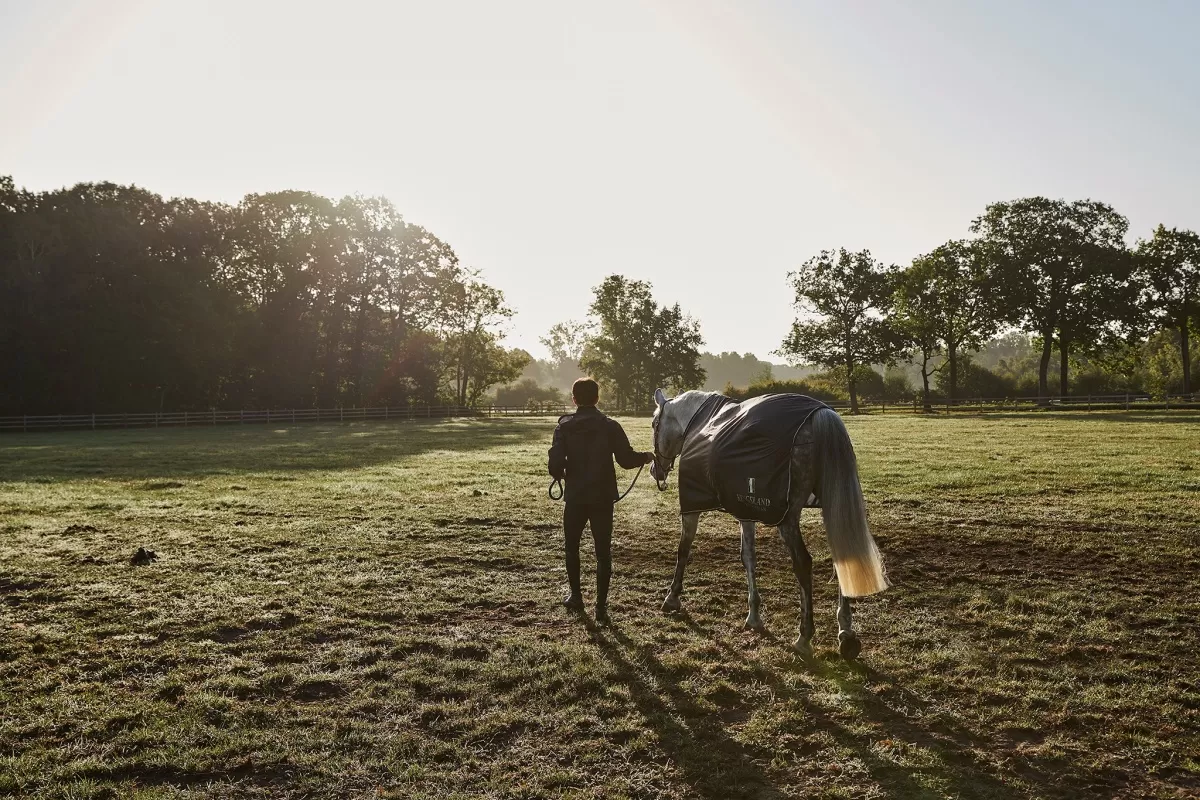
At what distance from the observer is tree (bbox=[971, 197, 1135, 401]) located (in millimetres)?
50031

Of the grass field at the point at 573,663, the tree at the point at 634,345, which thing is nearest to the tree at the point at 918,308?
the tree at the point at 634,345

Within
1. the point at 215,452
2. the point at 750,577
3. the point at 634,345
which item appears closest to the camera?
the point at 750,577

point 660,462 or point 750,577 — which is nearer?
point 750,577

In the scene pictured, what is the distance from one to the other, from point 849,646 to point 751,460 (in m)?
1.66

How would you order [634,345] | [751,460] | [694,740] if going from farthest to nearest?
1. [634,345]
2. [751,460]
3. [694,740]

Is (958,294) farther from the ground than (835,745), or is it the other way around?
(958,294)

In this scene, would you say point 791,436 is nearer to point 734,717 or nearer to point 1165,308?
point 734,717

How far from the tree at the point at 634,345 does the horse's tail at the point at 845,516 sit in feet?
232

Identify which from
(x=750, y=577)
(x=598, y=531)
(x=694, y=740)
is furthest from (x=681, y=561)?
(x=694, y=740)

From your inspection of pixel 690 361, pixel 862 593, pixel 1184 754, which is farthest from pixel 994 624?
pixel 690 361

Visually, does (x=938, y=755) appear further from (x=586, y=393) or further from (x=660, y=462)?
(x=586, y=393)

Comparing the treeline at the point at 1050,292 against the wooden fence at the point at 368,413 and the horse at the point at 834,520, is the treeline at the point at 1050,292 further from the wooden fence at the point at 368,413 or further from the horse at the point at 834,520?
the horse at the point at 834,520

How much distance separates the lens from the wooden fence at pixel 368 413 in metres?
43.8

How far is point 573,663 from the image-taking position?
18.8ft
